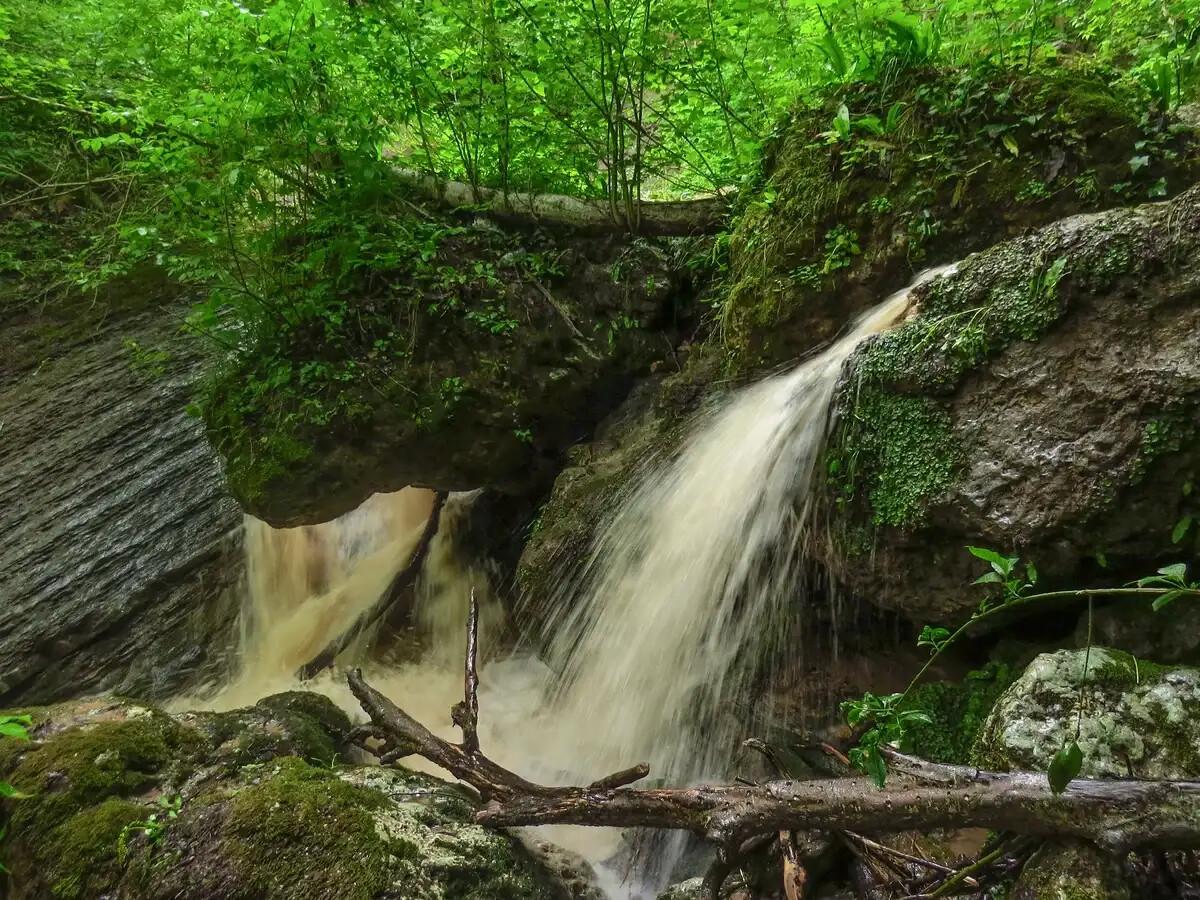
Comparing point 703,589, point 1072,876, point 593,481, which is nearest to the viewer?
point 1072,876

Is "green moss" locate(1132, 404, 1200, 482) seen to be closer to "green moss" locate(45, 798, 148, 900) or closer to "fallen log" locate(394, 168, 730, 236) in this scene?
"fallen log" locate(394, 168, 730, 236)

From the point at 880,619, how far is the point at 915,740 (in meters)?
0.60

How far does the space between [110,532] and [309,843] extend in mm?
4882

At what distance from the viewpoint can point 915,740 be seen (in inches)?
107

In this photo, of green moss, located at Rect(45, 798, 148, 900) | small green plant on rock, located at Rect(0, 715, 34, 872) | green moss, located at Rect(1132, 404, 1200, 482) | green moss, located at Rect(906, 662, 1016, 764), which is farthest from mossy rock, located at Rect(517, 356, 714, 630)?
small green plant on rock, located at Rect(0, 715, 34, 872)

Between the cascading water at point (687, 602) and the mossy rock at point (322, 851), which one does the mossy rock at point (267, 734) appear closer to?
the mossy rock at point (322, 851)

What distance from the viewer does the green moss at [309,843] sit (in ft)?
7.14

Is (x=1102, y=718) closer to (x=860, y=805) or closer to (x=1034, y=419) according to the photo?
(x=860, y=805)

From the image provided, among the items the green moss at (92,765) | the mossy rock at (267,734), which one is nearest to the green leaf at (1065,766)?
the mossy rock at (267,734)

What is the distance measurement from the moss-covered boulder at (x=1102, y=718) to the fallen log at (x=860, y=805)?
184 mm

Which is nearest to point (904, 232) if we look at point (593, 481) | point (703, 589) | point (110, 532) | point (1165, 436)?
point (1165, 436)

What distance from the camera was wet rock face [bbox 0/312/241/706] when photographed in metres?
5.47

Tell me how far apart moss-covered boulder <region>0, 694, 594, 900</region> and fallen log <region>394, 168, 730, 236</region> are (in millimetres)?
3800

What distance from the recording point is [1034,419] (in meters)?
2.51
